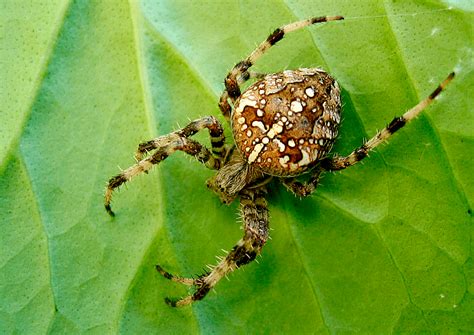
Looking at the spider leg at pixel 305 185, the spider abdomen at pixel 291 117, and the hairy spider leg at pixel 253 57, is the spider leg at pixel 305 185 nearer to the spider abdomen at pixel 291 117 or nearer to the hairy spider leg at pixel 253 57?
the spider abdomen at pixel 291 117

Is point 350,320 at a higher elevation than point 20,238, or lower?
lower

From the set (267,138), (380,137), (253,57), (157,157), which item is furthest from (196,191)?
(380,137)

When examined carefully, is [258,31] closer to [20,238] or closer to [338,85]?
[338,85]

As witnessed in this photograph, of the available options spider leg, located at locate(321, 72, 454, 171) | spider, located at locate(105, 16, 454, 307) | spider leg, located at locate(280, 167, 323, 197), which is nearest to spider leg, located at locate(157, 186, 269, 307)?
spider, located at locate(105, 16, 454, 307)

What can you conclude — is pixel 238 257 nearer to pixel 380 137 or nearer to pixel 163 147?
pixel 163 147

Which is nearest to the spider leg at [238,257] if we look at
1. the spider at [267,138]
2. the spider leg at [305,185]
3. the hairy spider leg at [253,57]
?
the spider at [267,138]

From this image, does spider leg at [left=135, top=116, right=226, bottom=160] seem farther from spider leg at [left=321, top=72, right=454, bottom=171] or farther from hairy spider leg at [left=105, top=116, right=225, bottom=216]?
spider leg at [left=321, top=72, right=454, bottom=171]

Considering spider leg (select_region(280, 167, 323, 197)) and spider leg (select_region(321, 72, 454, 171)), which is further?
spider leg (select_region(280, 167, 323, 197))

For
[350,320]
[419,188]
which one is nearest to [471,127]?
[419,188]
